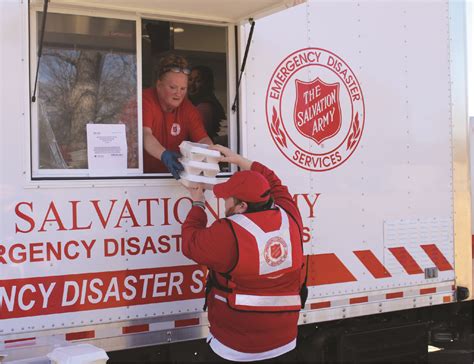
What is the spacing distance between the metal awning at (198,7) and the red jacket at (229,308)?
1012 mm

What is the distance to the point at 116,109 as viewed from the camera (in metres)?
3.28

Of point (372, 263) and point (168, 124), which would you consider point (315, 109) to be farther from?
point (372, 263)

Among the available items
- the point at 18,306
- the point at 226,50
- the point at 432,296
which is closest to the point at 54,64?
the point at 226,50

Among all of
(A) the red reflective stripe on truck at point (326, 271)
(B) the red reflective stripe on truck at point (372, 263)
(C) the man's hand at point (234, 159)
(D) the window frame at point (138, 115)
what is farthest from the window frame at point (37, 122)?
(B) the red reflective stripe on truck at point (372, 263)

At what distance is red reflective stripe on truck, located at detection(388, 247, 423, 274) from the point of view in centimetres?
398

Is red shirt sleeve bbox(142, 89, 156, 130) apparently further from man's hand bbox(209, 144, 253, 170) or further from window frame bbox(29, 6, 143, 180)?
man's hand bbox(209, 144, 253, 170)

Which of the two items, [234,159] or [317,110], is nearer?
[234,159]

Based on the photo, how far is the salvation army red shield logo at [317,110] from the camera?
367 cm

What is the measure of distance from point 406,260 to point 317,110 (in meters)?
1.12

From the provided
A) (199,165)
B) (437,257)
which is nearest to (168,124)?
(199,165)

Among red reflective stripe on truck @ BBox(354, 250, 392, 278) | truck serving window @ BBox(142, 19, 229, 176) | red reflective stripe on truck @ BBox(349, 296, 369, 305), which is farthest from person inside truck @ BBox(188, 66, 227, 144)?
red reflective stripe on truck @ BBox(349, 296, 369, 305)

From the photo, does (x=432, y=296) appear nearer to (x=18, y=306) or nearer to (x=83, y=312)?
(x=83, y=312)

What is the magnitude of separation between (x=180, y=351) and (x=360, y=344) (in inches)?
47.3

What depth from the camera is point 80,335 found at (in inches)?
119
